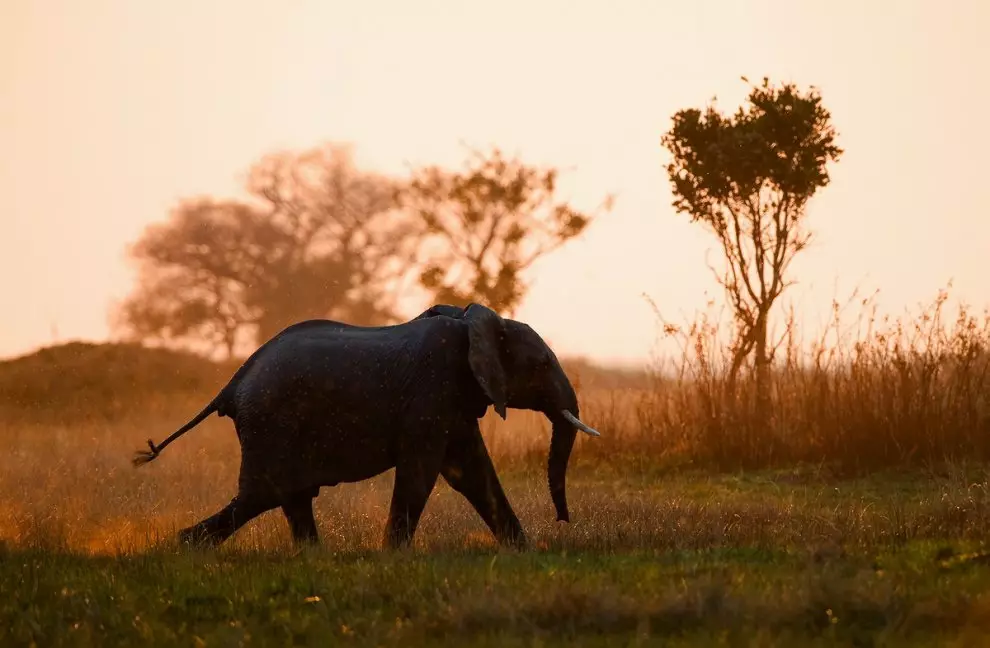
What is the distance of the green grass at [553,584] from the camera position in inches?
244

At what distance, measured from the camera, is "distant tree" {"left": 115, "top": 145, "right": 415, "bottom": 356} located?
131 ft

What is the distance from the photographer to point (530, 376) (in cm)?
944

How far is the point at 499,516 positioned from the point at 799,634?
3.57m

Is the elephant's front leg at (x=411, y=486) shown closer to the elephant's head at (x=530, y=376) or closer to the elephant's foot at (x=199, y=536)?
the elephant's head at (x=530, y=376)

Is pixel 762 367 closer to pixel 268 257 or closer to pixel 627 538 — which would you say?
pixel 627 538

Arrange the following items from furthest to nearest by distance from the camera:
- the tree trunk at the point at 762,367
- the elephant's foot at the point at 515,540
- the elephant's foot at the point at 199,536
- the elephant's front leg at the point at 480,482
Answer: the tree trunk at the point at 762,367 < the elephant's front leg at the point at 480,482 < the elephant's foot at the point at 515,540 < the elephant's foot at the point at 199,536

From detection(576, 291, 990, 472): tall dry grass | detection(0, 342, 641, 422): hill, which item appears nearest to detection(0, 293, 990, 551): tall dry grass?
detection(576, 291, 990, 472): tall dry grass

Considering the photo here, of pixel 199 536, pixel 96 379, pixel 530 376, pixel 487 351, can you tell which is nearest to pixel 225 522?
pixel 199 536

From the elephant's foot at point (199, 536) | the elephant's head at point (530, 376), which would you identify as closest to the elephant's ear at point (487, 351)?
the elephant's head at point (530, 376)

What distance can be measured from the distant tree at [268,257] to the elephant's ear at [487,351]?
30.7 metres

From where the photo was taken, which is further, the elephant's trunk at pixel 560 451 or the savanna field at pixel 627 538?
the elephant's trunk at pixel 560 451

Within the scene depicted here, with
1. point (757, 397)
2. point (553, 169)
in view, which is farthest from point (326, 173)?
point (757, 397)

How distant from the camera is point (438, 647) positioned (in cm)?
589

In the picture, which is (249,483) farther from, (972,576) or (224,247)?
(224,247)
